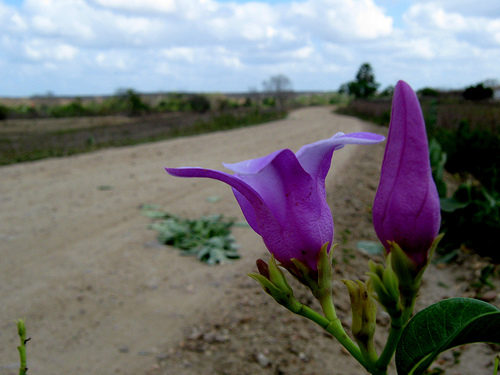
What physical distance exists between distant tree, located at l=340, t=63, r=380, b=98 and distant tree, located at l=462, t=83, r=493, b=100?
19604mm

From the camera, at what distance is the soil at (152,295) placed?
2686 millimetres

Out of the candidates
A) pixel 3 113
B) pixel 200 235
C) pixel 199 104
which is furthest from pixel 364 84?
pixel 200 235

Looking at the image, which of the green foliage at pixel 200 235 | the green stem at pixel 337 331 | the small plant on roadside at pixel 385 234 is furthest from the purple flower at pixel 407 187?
the green foliage at pixel 200 235

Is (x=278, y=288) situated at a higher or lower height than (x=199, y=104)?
higher

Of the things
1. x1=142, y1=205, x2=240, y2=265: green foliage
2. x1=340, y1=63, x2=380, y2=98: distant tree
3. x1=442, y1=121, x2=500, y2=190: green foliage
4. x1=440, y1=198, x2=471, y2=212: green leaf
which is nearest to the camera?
x1=440, y1=198, x2=471, y2=212: green leaf

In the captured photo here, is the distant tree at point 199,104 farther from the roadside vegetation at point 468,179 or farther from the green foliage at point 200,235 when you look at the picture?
the green foliage at point 200,235

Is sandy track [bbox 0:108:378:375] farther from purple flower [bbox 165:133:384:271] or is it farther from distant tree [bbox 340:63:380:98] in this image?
distant tree [bbox 340:63:380:98]

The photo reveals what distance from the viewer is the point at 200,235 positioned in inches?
194

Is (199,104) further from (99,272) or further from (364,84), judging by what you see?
(99,272)

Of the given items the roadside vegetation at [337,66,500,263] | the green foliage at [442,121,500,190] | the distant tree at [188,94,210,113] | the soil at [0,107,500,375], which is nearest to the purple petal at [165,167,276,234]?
the soil at [0,107,500,375]

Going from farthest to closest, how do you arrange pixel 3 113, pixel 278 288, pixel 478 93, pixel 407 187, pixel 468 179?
pixel 3 113 < pixel 478 93 < pixel 468 179 < pixel 278 288 < pixel 407 187

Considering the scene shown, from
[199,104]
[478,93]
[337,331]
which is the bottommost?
[199,104]

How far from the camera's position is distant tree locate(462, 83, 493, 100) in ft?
71.6

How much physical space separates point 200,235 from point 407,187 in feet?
14.6
